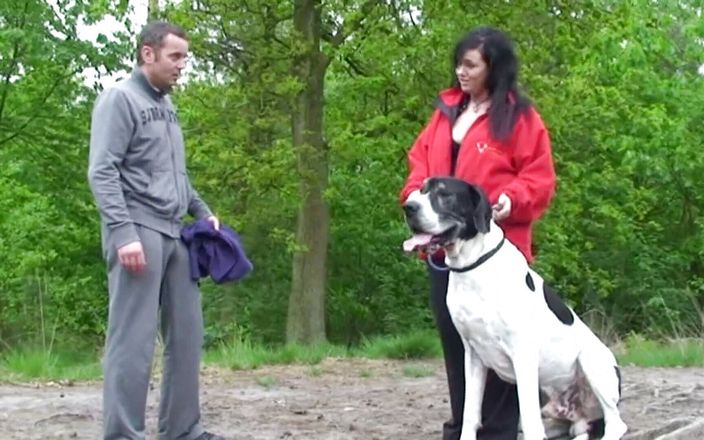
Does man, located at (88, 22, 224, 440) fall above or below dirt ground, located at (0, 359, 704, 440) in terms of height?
above

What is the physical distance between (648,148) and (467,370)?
16.7 m

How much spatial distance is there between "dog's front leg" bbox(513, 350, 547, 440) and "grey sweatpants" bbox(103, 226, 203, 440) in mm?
1605

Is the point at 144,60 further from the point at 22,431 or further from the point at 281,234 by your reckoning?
the point at 281,234

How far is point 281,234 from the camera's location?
1523cm

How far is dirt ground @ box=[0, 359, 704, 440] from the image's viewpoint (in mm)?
6605

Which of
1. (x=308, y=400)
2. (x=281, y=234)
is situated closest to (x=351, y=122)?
(x=281, y=234)

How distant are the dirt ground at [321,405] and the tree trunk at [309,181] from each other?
547 centimetres

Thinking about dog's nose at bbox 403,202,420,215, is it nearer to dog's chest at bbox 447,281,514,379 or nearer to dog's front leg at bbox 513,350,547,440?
dog's chest at bbox 447,281,514,379

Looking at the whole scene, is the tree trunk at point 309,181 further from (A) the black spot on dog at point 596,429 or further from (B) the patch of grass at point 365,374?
(A) the black spot on dog at point 596,429

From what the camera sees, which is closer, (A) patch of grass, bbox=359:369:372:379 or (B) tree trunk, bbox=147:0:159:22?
(A) patch of grass, bbox=359:369:372:379

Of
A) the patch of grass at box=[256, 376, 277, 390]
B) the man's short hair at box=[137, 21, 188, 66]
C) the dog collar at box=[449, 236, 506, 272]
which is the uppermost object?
the man's short hair at box=[137, 21, 188, 66]

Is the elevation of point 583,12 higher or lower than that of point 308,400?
higher

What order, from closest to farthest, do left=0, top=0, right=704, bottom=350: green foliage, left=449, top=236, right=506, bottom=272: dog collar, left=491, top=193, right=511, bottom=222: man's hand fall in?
left=449, top=236, right=506, bottom=272: dog collar < left=491, top=193, right=511, bottom=222: man's hand < left=0, top=0, right=704, bottom=350: green foliage

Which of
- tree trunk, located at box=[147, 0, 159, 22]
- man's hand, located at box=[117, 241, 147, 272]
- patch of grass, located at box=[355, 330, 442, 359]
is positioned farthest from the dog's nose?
tree trunk, located at box=[147, 0, 159, 22]
